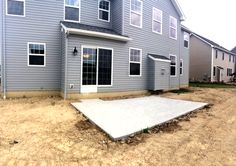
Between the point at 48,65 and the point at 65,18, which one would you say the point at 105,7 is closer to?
the point at 65,18

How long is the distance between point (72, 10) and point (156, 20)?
6194mm

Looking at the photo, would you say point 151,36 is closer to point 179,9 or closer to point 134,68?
→ point 134,68

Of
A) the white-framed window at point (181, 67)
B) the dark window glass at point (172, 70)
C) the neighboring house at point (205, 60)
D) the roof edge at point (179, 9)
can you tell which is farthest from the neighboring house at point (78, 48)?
the neighboring house at point (205, 60)

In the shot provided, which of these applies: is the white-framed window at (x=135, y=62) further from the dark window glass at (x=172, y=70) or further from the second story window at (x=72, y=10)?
the dark window glass at (x=172, y=70)

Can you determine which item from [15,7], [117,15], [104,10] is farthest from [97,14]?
[15,7]

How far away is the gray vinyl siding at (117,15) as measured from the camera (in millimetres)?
12234

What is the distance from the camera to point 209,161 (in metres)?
4.01

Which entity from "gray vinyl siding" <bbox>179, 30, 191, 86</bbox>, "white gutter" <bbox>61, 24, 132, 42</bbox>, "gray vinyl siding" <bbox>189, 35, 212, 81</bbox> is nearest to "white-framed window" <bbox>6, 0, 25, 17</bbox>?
"white gutter" <bbox>61, 24, 132, 42</bbox>

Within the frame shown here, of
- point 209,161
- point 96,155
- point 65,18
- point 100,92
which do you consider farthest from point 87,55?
point 209,161

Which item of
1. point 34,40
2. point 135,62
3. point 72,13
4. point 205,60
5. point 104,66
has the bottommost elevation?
point 104,66

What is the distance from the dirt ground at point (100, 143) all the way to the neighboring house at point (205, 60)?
871 inches

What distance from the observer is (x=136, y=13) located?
1291cm

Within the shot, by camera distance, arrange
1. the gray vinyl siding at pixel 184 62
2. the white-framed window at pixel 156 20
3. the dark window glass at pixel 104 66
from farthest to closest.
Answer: the gray vinyl siding at pixel 184 62 < the white-framed window at pixel 156 20 < the dark window glass at pixel 104 66

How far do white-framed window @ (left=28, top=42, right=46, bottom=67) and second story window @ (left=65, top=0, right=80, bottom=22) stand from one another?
2.28m
